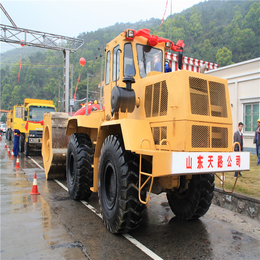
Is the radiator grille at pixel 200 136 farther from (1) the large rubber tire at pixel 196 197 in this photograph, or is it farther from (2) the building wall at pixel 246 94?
(2) the building wall at pixel 246 94

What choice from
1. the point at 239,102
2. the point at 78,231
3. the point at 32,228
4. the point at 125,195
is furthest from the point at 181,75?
the point at 239,102

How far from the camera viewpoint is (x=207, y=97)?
3771mm

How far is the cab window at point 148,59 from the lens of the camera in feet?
15.6

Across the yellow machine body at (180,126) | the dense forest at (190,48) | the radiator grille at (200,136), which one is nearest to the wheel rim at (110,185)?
the yellow machine body at (180,126)

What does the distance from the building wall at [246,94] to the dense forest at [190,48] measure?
1073 inches

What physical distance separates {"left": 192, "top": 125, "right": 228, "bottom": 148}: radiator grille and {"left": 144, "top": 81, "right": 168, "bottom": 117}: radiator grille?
56 centimetres

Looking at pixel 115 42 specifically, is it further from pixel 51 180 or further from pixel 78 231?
pixel 51 180

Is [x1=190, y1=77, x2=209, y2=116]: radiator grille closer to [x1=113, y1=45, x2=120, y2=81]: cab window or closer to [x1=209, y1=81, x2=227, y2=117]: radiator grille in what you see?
[x1=209, y1=81, x2=227, y2=117]: radiator grille

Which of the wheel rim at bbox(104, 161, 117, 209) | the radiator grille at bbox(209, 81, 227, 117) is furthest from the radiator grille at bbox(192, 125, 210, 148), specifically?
the wheel rim at bbox(104, 161, 117, 209)

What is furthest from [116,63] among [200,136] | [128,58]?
[200,136]

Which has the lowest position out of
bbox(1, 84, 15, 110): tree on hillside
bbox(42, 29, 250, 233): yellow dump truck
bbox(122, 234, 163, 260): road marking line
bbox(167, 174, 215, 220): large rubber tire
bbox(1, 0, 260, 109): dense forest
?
bbox(122, 234, 163, 260): road marking line

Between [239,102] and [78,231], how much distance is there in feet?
39.7

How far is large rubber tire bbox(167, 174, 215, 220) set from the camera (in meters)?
4.44

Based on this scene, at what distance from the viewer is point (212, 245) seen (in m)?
3.74
